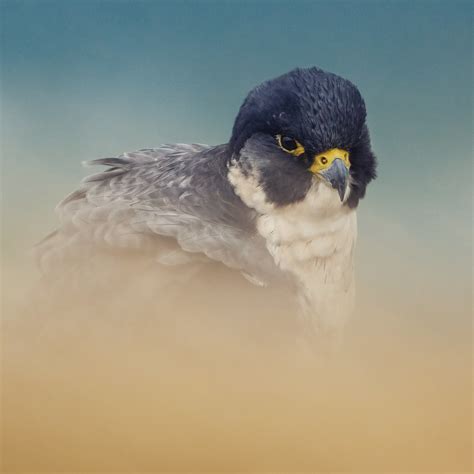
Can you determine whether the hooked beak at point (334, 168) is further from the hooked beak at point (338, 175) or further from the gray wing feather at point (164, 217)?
the gray wing feather at point (164, 217)

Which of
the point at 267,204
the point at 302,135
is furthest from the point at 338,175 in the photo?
the point at 267,204

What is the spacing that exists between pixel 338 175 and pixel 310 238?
0.25 meters

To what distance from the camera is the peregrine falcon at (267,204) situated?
2076 millimetres

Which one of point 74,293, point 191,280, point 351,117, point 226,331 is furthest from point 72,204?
point 351,117

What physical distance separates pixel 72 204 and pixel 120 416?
2.32 ft

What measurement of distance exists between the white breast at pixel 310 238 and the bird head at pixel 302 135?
33mm

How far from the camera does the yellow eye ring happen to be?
2.11m

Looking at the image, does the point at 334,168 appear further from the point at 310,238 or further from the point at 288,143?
the point at 310,238

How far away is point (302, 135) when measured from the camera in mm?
2061

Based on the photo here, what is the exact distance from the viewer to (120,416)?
1.95 m

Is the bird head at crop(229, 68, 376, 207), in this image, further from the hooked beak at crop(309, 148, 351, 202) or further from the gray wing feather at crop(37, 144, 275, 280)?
the gray wing feather at crop(37, 144, 275, 280)

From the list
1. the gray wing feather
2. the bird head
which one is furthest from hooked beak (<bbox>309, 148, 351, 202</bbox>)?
the gray wing feather

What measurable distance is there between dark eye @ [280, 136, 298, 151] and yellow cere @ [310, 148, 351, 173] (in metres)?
0.06

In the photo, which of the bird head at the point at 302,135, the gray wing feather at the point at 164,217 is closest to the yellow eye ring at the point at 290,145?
the bird head at the point at 302,135
